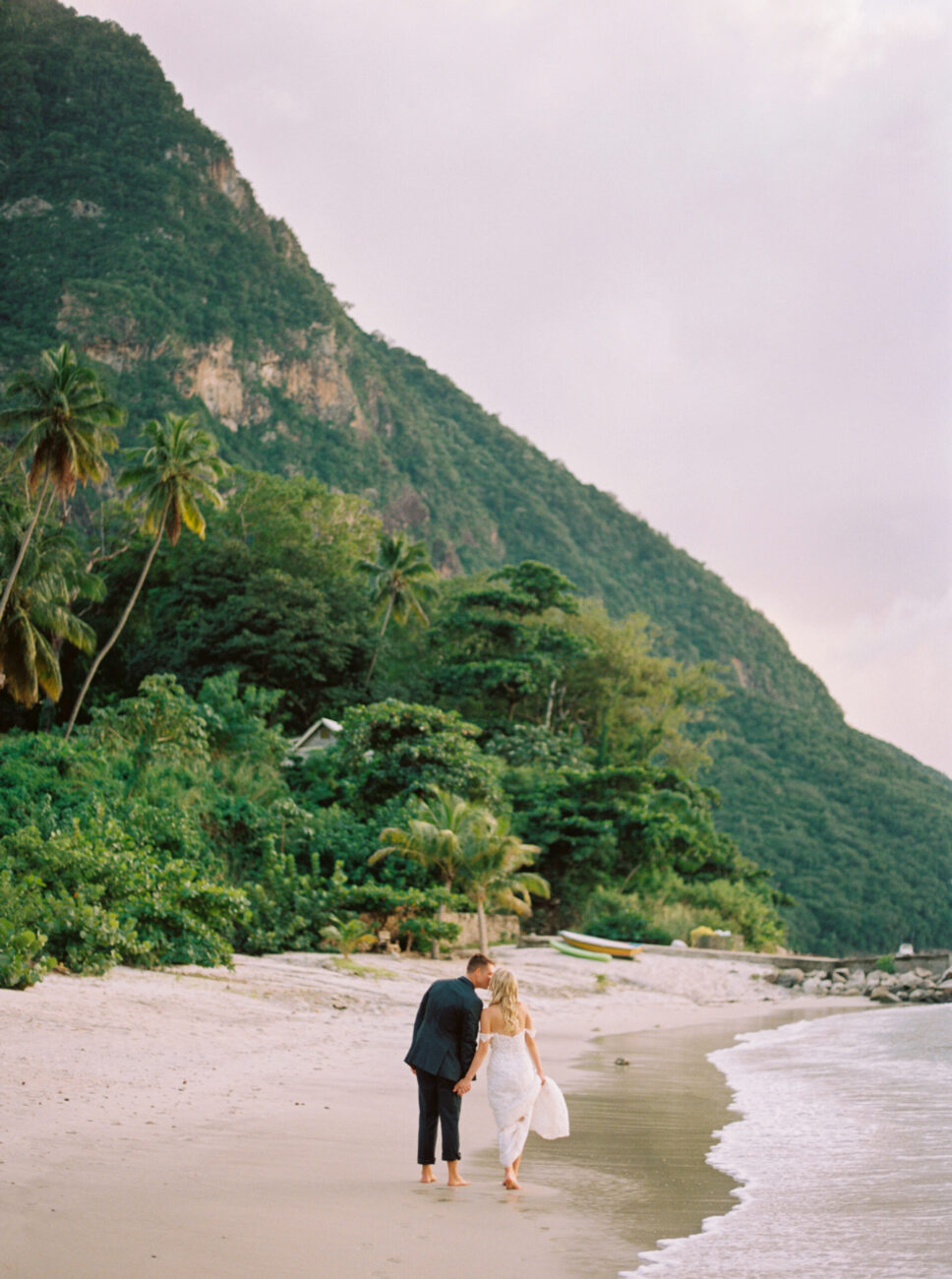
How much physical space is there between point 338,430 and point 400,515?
35.1 ft

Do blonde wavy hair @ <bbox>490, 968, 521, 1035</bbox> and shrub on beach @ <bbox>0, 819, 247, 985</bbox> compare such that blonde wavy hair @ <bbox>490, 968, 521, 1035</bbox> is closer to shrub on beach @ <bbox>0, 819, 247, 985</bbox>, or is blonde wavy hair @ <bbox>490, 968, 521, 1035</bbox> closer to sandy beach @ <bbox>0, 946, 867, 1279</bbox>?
sandy beach @ <bbox>0, 946, 867, 1279</bbox>

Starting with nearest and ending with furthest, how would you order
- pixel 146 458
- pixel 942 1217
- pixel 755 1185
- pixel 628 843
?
pixel 942 1217, pixel 755 1185, pixel 628 843, pixel 146 458

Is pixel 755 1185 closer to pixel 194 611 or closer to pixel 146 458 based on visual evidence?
pixel 146 458

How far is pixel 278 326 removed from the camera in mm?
100125

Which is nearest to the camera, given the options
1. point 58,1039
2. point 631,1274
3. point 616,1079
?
point 631,1274

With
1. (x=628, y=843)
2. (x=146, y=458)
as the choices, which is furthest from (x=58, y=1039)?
(x=146, y=458)

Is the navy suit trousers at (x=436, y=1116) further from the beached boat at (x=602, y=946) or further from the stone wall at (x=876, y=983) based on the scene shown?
the stone wall at (x=876, y=983)

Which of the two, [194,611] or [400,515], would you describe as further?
[400,515]

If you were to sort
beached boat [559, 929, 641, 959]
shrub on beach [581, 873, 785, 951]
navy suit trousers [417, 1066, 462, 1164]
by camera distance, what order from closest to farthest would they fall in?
1. navy suit trousers [417, 1066, 462, 1164]
2. beached boat [559, 929, 641, 959]
3. shrub on beach [581, 873, 785, 951]

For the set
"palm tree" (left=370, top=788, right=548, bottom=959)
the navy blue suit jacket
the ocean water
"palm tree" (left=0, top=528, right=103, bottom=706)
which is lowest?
the ocean water

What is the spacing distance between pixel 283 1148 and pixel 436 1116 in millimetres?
1060

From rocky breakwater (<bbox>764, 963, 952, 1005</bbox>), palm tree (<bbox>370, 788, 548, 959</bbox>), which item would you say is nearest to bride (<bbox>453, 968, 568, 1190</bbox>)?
palm tree (<bbox>370, 788, 548, 959</bbox>)

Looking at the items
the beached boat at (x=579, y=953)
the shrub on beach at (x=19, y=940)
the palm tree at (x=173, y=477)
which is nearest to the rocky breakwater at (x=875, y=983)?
the beached boat at (x=579, y=953)

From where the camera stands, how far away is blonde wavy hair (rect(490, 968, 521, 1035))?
19.6ft
